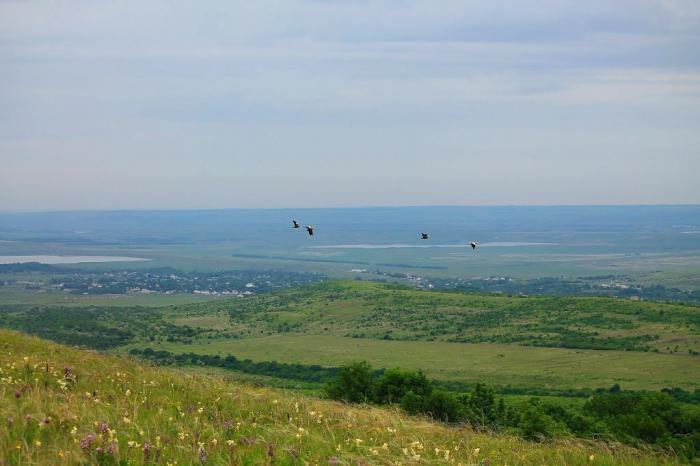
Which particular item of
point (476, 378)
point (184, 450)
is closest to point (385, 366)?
point (476, 378)

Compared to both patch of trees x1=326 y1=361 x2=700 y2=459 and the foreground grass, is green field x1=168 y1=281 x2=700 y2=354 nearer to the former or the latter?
patch of trees x1=326 y1=361 x2=700 y2=459

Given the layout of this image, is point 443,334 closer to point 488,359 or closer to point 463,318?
point 463,318

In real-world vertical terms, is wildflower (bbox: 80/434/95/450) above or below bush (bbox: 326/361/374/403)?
above

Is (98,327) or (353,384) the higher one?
(353,384)

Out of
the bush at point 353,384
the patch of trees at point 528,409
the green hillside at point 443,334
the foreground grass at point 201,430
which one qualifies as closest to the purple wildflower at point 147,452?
the foreground grass at point 201,430

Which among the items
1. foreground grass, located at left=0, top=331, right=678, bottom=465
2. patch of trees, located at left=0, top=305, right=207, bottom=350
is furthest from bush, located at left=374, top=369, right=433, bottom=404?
patch of trees, located at left=0, top=305, right=207, bottom=350

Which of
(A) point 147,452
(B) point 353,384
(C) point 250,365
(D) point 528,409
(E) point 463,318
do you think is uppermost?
(A) point 147,452

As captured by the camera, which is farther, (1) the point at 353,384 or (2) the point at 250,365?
(2) the point at 250,365

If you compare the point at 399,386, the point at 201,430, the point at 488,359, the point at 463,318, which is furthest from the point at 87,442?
the point at 463,318

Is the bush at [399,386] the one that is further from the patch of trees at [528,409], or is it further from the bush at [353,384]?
the bush at [353,384]
